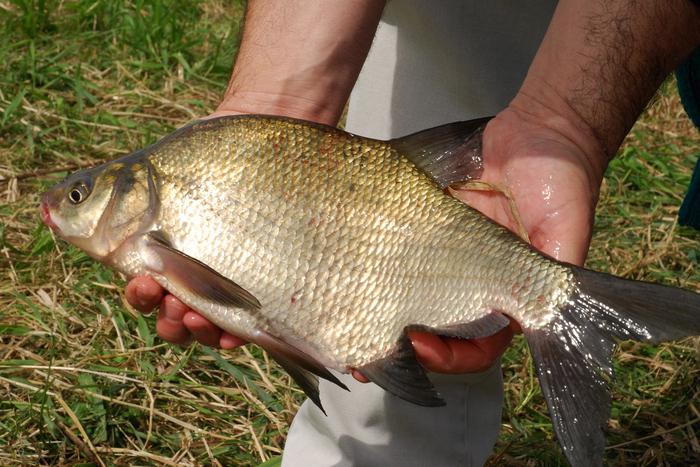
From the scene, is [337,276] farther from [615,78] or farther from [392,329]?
[615,78]

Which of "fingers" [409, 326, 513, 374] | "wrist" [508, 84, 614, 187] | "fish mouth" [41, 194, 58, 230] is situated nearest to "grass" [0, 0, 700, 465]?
"fish mouth" [41, 194, 58, 230]

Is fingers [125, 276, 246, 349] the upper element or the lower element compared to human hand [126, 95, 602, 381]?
lower

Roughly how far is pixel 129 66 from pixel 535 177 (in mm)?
2899

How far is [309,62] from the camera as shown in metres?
2.47

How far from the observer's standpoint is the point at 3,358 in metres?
2.73

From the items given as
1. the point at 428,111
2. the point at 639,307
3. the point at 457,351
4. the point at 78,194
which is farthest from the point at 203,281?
the point at 428,111

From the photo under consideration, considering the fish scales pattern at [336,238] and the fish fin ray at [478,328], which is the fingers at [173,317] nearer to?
the fish scales pattern at [336,238]

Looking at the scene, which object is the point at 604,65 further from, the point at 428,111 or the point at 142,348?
the point at 142,348

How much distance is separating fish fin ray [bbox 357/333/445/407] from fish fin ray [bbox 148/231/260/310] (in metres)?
0.30

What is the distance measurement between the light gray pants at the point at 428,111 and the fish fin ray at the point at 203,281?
0.75 meters

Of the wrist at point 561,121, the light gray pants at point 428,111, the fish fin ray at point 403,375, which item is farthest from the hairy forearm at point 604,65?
the fish fin ray at point 403,375

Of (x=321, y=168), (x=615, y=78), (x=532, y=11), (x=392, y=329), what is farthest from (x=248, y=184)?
(x=532, y=11)

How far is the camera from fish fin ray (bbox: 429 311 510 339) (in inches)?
72.8

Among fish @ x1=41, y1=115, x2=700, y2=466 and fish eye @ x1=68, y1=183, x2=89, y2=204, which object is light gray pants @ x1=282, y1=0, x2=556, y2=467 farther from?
fish eye @ x1=68, y1=183, x2=89, y2=204
